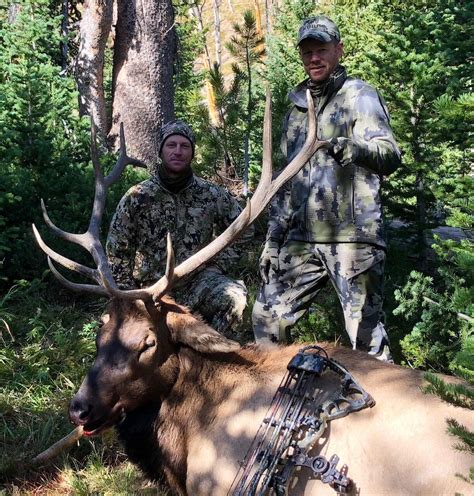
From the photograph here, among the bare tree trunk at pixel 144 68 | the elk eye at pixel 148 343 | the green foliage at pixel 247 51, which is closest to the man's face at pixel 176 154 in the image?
the elk eye at pixel 148 343

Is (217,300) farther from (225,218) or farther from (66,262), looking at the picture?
(66,262)

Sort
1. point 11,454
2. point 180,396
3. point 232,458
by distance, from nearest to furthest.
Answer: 1. point 232,458
2. point 180,396
3. point 11,454

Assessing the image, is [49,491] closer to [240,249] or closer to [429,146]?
[240,249]

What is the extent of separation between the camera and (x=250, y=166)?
32.8 ft

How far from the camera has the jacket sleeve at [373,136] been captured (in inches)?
157

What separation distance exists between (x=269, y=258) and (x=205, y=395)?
4.47 ft

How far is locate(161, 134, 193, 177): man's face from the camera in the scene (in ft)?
17.7

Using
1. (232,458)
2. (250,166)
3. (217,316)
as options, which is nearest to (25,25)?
(250,166)

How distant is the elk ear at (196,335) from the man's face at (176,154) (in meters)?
1.88

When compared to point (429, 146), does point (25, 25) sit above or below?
above

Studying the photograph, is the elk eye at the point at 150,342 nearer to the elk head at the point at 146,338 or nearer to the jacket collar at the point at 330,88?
the elk head at the point at 146,338

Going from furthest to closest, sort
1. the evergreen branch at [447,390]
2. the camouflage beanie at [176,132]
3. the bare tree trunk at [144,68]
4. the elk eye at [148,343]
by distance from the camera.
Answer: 1. the bare tree trunk at [144,68]
2. the camouflage beanie at [176,132]
3. the elk eye at [148,343]
4. the evergreen branch at [447,390]

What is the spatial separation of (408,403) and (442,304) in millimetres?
2060

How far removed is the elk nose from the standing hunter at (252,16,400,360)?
159 centimetres
